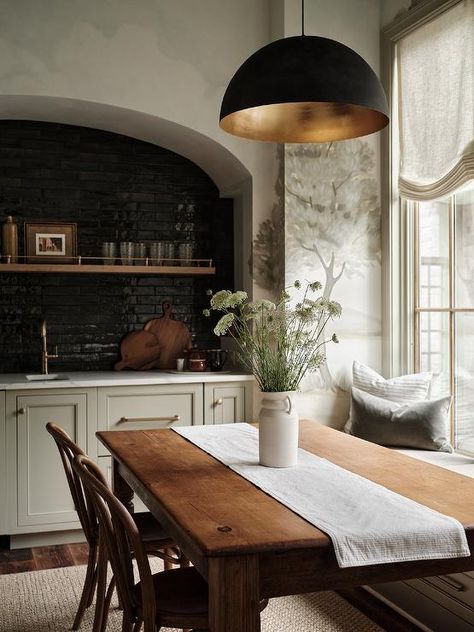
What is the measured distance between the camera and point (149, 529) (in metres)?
3.08

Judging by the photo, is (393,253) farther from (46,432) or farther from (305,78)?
(305,78)

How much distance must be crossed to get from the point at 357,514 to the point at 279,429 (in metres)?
0.59

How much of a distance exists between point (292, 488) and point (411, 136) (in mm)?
2805

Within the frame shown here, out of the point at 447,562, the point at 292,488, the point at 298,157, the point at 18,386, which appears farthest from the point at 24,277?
the point at 447,562

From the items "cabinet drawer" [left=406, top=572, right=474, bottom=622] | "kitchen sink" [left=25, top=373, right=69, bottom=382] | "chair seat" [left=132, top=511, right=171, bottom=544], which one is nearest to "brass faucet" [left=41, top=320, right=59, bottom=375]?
"kitchen sink" [left=25, top=373, right=69, bottom=382]

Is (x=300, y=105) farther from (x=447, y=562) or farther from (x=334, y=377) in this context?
(x=334, y=377)

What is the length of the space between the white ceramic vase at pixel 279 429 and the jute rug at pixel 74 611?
1082mm

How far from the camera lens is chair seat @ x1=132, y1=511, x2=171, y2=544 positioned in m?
3.01

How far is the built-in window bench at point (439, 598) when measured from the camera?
3.11 m

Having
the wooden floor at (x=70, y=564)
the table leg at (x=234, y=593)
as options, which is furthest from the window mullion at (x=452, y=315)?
the table leg at (x=234, y=593)

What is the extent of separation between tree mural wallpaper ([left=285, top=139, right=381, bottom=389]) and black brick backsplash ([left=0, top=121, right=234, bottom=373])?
89 centimetres

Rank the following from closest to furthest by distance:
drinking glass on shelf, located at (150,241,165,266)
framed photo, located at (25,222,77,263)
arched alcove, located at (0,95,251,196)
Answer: arched alcove, located at (0,95,251,196) → framed photo, located at (25,222,77,263) → drinking glass on shelf, located at (150,241,165,266)

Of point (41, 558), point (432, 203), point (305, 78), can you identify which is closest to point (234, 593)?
point (305, 78)

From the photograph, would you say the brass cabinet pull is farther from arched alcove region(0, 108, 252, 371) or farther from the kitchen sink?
arched alcove region(0, 108, 252, 371)
